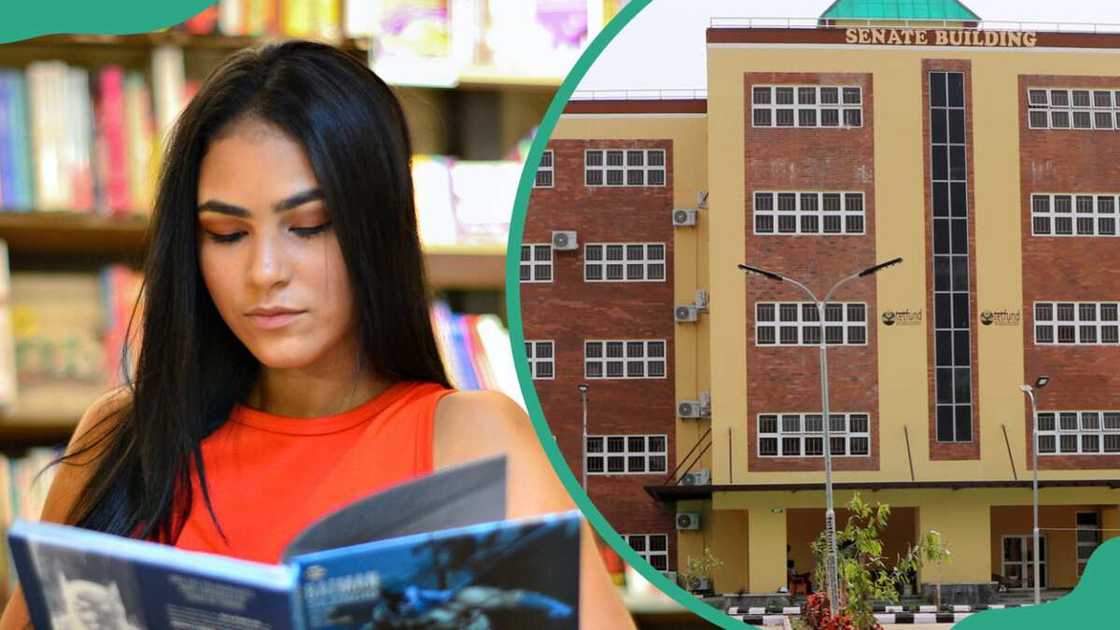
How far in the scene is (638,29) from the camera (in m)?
1.35

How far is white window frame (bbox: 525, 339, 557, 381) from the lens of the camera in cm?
132

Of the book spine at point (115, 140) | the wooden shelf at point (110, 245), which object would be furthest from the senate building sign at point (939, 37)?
the book spine at point (115, 140)

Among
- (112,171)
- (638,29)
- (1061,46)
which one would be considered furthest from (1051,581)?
(112,171)

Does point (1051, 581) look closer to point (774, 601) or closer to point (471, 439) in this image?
point (774, 601)

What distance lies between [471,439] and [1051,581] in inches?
25.7

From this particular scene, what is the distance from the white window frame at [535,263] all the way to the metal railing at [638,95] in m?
0.16

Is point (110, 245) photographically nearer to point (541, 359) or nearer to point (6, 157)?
point (6, 157)

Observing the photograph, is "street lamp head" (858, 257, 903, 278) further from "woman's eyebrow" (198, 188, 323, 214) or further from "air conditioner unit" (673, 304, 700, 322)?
"woman's eyebrow" (198, 188, 323, 214)

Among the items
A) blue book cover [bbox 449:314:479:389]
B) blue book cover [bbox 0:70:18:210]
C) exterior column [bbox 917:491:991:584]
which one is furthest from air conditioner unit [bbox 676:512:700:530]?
blue book cover [bbox 0:70:18:210]

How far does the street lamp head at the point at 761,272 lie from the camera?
4.34ft

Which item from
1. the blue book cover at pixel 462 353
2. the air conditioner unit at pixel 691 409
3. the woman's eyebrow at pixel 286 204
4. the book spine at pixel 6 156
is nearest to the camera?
the woman's eyebrow at pixel 286 204

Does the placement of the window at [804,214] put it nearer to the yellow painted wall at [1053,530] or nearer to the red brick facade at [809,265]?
the red brick facade at [809,265]

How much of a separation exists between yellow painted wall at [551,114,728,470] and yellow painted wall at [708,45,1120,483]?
0.04 feet

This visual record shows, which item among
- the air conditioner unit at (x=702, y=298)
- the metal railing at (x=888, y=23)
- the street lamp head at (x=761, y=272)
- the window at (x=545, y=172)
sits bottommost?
the air conditioner unit at (x=702, y=298)
